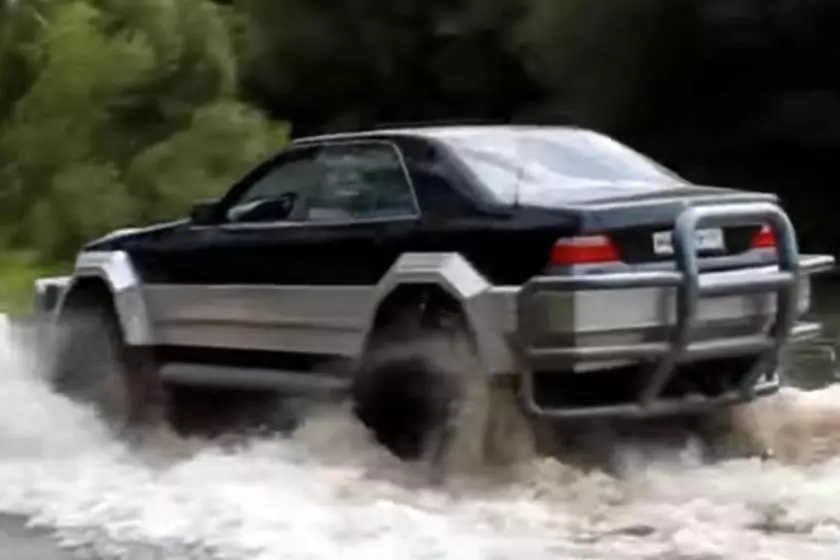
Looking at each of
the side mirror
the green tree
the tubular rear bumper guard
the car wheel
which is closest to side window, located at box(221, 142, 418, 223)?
the side mirror

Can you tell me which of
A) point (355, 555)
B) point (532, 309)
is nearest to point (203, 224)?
point (532, 309)

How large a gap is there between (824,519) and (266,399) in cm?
391

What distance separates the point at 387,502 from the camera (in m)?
8.39

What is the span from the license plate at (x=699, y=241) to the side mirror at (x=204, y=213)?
2856mm

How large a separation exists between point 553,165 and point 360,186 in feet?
3.22

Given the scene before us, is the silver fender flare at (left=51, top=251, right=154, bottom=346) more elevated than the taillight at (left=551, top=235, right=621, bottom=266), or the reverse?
the taillight at (left=551, top=235, right=621, bottom=266)

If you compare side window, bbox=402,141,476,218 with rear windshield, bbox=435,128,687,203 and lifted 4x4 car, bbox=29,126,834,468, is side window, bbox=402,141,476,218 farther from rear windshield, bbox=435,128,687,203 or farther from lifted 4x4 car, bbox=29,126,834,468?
rear windshield, bbox=435,128,687,203

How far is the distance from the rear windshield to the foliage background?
13.3 metres

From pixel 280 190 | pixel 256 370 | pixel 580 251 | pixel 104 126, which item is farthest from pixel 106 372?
pixel 104 126

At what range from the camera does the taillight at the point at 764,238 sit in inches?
360

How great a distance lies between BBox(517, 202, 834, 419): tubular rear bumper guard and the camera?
841 cm

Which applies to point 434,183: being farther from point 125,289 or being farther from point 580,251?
point 125,289

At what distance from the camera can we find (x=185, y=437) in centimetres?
1062

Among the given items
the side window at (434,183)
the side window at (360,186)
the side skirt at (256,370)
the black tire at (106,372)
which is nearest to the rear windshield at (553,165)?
the side window at (434,183)
